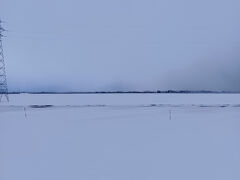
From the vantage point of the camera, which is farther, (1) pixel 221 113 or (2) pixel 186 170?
(1) pixel 221 113

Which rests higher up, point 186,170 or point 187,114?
point 187,114

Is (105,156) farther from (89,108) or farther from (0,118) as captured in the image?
(0,118)

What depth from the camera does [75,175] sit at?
1.55 metres

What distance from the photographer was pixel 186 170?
5.26 feet

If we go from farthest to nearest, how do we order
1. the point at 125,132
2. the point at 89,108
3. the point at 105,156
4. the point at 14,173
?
1. the point at 89,108
2. the point at 125,132
3. the point at 105,156
4. the point at 14,173

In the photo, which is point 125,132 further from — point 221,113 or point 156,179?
point 221,113

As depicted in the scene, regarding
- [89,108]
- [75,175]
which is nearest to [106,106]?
[89,108]

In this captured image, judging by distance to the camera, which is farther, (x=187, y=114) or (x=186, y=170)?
(x=187, y=114)

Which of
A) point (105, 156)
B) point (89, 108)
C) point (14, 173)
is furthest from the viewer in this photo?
point (89, 108)

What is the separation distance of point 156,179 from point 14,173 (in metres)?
0.56

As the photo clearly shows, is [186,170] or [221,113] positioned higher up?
[221,113]

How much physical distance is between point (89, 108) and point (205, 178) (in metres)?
0.64

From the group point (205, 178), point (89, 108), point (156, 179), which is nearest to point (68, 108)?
point (89, 108)

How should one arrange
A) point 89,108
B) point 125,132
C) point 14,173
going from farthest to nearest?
point 89,108
point 125,132
point 14,173
